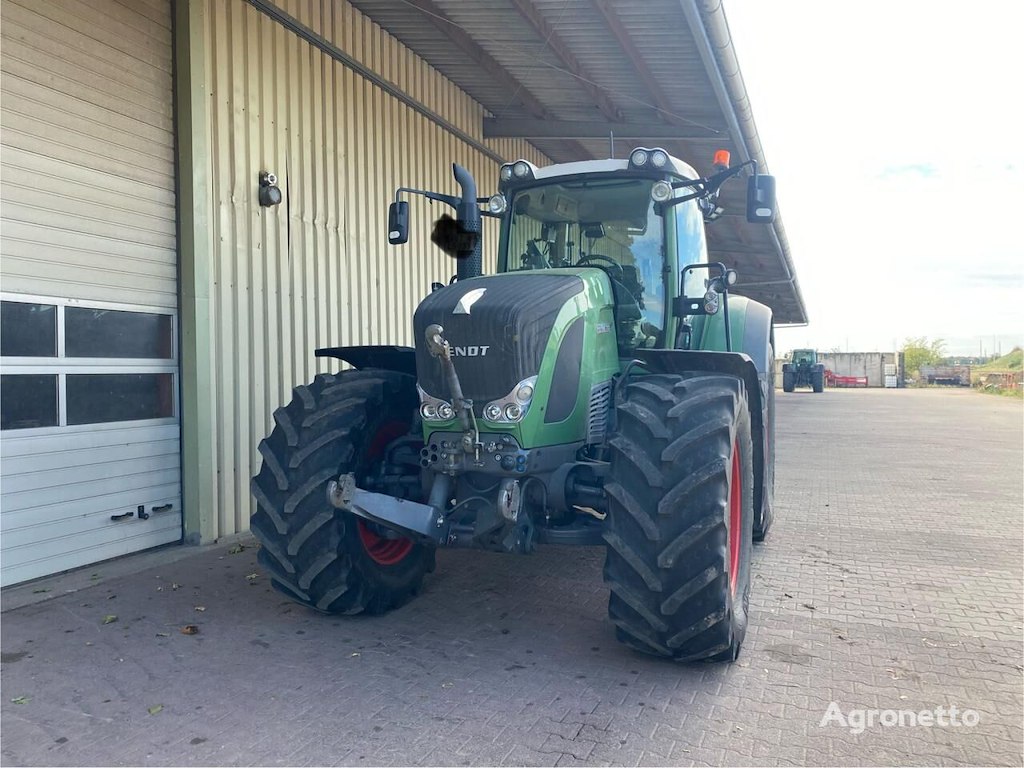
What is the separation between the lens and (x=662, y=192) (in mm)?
4766

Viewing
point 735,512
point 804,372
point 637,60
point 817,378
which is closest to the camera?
point 735,512

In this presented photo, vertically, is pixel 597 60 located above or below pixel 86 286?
above

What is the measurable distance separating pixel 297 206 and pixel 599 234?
11.8ft

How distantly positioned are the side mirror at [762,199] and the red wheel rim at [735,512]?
4.57 feet

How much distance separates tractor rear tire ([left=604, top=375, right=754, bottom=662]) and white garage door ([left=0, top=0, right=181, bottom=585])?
394 centimetres

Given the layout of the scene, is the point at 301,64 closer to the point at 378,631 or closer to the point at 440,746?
the point at 378,631

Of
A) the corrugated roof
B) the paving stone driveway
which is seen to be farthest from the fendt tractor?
the corrugated roof

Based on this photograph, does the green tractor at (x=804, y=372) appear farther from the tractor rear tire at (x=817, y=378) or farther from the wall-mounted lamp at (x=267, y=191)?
the wall-mounted lamp at (x=267, y=191)

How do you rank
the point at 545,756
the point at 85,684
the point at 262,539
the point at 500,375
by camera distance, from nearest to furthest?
1. the point at 545,756
2. the point at 85,684
3. the point at 500,375
4. the point at 262,539

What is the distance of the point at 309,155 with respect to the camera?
24.9ft

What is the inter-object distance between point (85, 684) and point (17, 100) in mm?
3714

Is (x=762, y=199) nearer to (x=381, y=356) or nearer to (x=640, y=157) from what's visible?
(x=640, y=157)

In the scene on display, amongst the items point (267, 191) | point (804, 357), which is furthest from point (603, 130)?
point (804, 357)

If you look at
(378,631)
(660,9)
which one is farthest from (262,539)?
(660,9)
